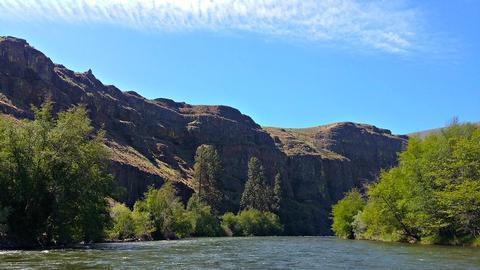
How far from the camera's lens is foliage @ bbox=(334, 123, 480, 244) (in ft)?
158

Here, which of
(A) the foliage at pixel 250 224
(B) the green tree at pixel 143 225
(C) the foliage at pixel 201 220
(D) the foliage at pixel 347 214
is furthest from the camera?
(A) the foliage at pixel 250 224

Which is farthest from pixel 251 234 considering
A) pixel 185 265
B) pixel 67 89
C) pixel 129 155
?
pixel 185 265

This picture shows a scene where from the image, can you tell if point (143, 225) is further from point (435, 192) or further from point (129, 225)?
point (435, 192)

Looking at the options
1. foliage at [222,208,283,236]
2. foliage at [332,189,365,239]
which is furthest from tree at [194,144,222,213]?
foliage at [332,189,365,239]

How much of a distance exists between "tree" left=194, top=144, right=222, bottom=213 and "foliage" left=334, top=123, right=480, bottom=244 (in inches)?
A: 2989

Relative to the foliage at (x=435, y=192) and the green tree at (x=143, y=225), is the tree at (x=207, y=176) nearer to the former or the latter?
the green tree at (x=143, y=225)

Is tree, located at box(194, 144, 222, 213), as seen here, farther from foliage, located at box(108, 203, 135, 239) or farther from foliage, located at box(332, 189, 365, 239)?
foliage, located at box(108, 203, 135, 239)

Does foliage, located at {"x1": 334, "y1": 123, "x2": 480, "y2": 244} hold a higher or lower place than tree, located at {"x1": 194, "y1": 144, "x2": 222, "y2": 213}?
lower

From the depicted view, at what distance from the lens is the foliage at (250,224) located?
124 meters

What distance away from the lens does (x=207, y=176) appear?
142m

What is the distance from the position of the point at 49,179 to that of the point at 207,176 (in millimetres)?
98406

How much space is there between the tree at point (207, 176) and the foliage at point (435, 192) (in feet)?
249

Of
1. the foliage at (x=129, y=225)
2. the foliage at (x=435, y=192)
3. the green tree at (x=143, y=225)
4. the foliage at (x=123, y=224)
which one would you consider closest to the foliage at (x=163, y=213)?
the green tree at (x=143, y=225)

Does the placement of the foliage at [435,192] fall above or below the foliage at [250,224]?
above
